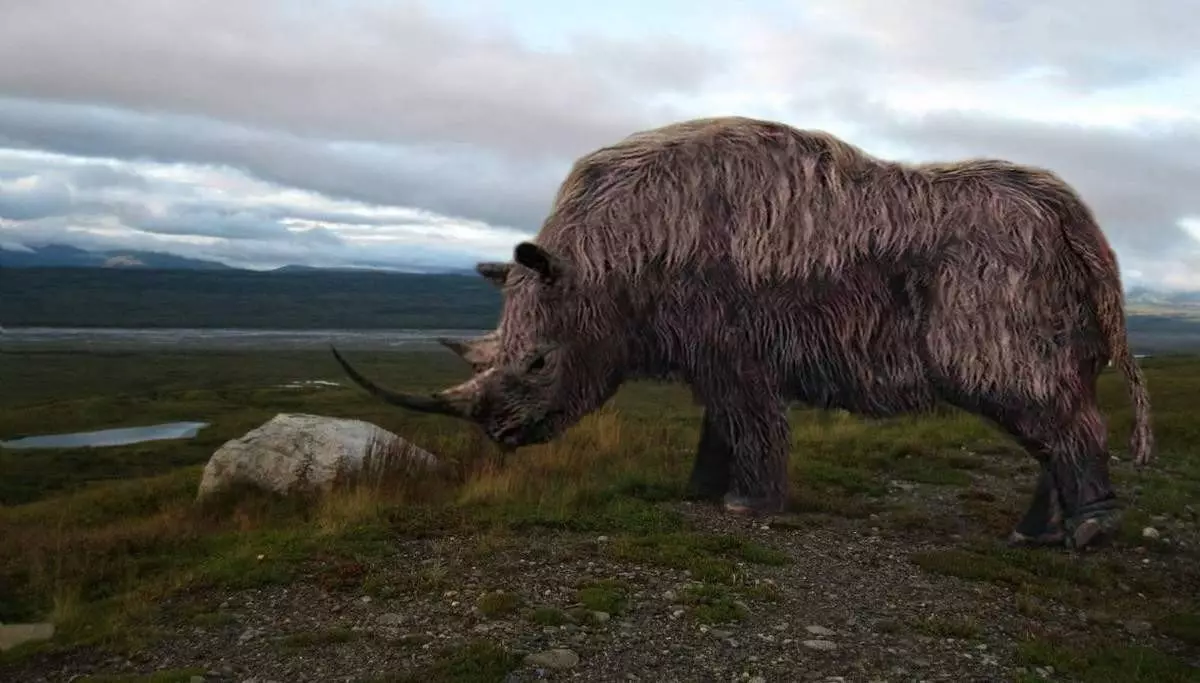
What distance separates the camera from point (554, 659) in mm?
5496

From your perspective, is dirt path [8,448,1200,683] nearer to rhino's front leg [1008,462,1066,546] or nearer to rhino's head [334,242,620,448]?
rhino's front leg [1008,462,1066,546]

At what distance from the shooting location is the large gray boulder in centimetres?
1087

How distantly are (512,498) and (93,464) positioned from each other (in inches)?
1073

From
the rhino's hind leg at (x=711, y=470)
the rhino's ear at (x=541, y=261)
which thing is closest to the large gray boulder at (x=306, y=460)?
the rhino's hind leg at (x=711, y=470)

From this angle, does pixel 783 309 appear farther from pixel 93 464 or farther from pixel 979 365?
pixel 93 464

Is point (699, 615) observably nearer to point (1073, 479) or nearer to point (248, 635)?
point (248, 635)

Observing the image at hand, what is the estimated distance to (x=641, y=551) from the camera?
7.49 meters

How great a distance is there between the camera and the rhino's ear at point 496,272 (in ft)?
28.2

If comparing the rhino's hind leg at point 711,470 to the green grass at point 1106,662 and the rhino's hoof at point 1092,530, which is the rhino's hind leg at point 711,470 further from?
the green grass at point 1106,662

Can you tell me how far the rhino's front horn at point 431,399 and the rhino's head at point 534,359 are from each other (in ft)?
0.04

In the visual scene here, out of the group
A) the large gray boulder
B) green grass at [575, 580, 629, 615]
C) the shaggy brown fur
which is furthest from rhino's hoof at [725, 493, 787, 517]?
the large gray boulder

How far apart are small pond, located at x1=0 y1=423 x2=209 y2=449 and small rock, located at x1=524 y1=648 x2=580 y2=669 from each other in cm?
3650

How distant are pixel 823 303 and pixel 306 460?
239 inches

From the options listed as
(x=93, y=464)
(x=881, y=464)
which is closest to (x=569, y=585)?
(x=881, y=464)
